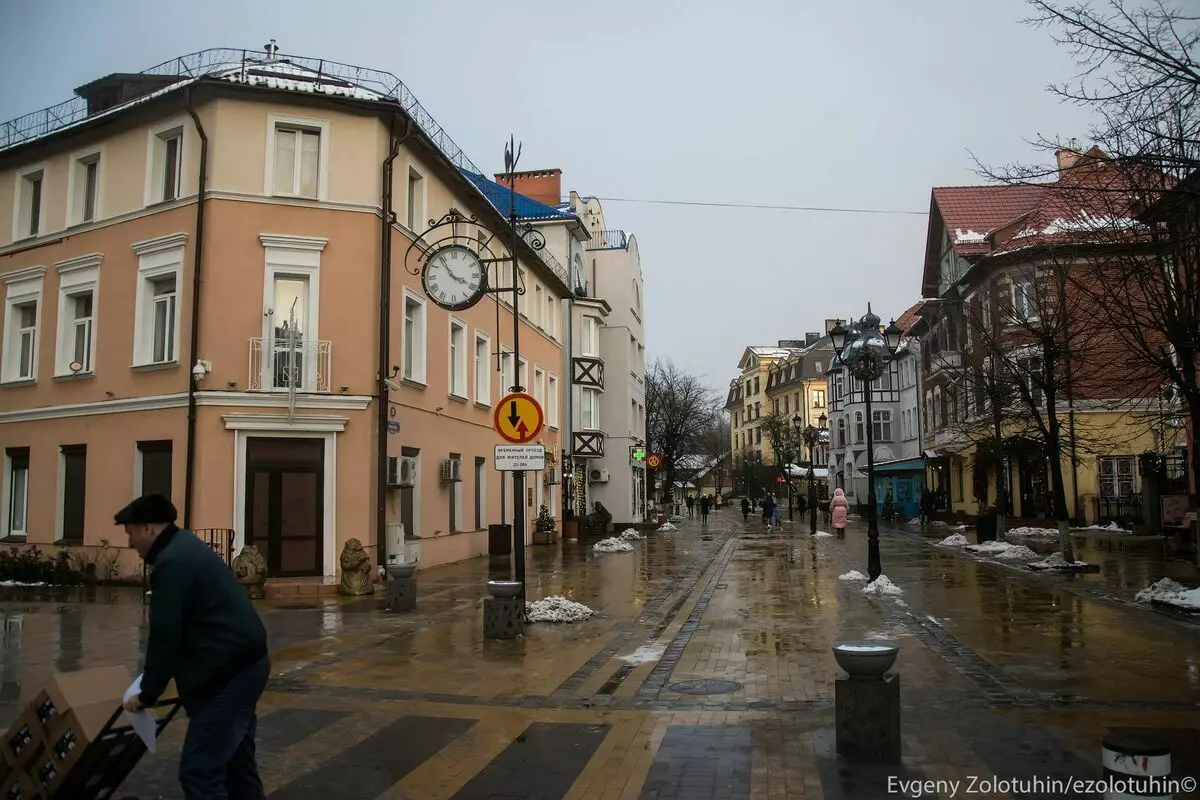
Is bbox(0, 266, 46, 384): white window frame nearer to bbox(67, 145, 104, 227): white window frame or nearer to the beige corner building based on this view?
the beige corner building

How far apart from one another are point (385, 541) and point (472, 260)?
20.4ft

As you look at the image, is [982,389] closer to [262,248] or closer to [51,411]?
[262,248]

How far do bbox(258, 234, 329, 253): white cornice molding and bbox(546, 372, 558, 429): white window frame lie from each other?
17.4m

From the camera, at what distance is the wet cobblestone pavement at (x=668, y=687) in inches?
231

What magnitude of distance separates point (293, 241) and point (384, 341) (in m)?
2.64

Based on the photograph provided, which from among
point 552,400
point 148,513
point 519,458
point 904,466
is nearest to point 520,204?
point 552,400

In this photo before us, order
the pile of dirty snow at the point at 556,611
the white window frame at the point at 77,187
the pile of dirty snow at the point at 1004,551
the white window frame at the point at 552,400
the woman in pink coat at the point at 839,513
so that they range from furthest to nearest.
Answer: the white window frame at the point at 552,400 → the woman in pink coat at the point at 839,513 → the pile of dirty snow at the point at 1004,551 → the white window frame at the point at 77,187 → the pile of dirty snow at the point at 556,611

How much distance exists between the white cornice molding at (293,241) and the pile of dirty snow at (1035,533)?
2300cm

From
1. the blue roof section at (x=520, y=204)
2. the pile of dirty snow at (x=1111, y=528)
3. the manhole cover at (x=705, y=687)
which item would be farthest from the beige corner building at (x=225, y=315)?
the pile of dirty snow at (x=1111, y=528)

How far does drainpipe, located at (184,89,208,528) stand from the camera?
55.4 feet

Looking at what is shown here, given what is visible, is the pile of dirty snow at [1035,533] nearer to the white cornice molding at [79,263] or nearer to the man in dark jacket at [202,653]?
the white cornice molding at [79,263]

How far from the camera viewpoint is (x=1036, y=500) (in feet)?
119

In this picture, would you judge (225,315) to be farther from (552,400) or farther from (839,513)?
(839,513)

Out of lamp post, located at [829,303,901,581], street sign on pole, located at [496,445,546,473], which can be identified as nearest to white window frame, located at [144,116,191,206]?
street sign on pole, located at [496,445,546,473]
